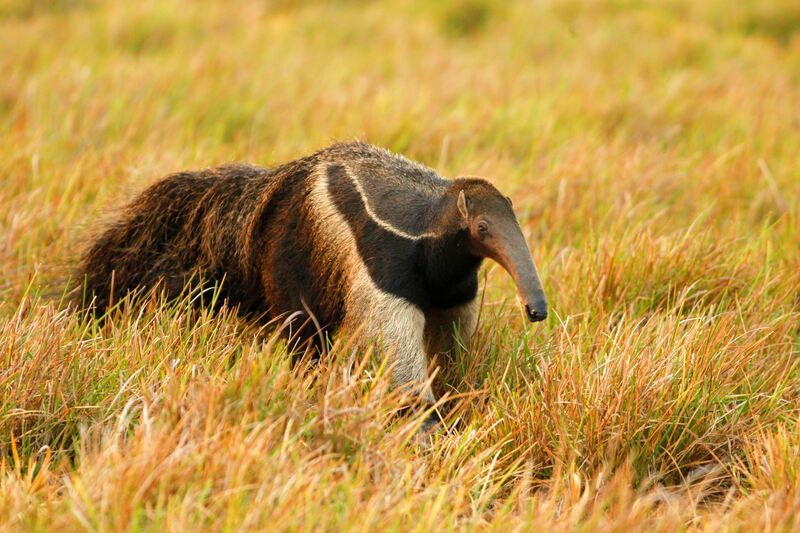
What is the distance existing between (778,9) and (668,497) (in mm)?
10872

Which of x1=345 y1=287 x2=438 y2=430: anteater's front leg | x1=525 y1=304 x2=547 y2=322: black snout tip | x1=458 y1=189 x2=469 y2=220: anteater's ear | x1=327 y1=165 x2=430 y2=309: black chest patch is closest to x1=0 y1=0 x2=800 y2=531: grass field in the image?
x1=345 y1=287 x2=438 y2=430: anteater's front leg

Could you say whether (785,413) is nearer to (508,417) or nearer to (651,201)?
(508,417)

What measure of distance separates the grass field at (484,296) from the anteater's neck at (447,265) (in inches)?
15.4

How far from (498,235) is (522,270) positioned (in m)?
0.19

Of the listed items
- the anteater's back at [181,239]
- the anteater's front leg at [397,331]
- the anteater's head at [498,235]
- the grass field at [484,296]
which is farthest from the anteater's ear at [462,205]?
the anteater's back at [181,239]

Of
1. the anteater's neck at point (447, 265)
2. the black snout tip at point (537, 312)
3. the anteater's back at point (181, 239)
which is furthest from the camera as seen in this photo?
the anteater's back at point (181, 239)

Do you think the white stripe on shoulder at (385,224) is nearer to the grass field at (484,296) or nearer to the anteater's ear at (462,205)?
the anteater's ear at (462,205)

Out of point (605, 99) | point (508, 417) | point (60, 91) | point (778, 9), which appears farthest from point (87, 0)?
point (508, 417)

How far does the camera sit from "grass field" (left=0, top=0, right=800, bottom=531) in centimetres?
340

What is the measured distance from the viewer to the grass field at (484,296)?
3396 mm

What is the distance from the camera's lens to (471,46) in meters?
11.8

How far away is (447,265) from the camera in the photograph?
433cm

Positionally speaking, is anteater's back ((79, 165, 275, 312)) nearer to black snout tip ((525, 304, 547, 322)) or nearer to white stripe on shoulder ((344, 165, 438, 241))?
white stripe on shoulder ((344, 165, 438, 241))

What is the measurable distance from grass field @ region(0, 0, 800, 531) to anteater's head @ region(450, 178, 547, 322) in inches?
19.8
